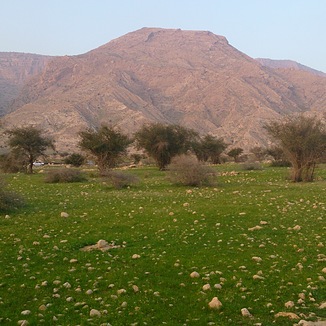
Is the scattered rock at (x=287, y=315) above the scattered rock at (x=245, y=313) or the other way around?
above

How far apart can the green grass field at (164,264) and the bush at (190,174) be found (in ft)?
30.3

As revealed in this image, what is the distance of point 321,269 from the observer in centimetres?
962

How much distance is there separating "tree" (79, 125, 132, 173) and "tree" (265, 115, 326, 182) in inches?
645

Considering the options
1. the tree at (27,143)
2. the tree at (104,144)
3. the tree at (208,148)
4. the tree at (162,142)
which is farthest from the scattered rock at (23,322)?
the tree at (208,148)

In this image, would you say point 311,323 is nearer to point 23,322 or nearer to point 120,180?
point 23,322

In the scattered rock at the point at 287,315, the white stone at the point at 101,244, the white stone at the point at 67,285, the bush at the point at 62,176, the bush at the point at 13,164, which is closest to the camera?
the scattered rock at the point at 287,315

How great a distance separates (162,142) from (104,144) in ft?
24.6

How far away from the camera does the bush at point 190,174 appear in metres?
28.1

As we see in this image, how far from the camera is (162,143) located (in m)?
44.7

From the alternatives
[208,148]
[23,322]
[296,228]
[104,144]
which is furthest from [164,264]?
[208,148]

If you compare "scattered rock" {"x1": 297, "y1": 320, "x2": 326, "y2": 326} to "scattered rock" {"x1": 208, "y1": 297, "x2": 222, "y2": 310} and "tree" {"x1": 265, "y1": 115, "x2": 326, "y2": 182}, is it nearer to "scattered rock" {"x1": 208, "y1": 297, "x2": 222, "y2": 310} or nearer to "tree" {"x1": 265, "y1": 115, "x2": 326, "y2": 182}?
"scattered rock" {"x1": 208, "y1": 297, "x2": 222, "y2": 310}

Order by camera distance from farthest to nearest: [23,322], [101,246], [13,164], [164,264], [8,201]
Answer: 1. [13,164]
2. [8,201]
3. [101,246]
4. [164,264]
5. [23,322]

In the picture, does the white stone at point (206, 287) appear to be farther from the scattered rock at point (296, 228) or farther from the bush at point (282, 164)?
the bush at point (282, 164)

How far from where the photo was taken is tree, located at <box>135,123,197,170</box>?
1799 inches
